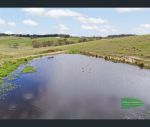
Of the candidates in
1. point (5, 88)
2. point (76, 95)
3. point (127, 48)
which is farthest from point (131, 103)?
point (127, 48)

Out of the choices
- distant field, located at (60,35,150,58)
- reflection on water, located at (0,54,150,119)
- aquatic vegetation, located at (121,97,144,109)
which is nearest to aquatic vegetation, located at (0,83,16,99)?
reflection on water, located at (0,54,150,119)

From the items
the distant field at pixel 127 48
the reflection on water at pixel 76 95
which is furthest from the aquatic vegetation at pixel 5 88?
the distant field at pixel 127 48

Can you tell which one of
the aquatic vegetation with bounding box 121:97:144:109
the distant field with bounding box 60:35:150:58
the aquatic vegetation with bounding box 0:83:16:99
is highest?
the aquatic vegetation with bounding box 121:97:144:109

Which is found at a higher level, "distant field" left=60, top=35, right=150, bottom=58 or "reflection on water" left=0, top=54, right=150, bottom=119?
"reflection on water" left=0, top=54, right=150, bottom=119

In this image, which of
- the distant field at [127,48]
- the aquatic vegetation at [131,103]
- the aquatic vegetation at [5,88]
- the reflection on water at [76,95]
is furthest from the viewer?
the distant field at [127,48]

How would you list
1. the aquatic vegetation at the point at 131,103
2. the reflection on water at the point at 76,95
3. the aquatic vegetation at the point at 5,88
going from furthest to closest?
the aquatic vegetation at the point at 5,88
the aquatic vegetation at the point at 131,103
the reflection on water at the point at 76,95

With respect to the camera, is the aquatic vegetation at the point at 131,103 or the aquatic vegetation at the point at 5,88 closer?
the aquatic vegetation at the point at 131,103

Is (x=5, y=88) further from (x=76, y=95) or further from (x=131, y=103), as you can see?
(x=131, y=103)

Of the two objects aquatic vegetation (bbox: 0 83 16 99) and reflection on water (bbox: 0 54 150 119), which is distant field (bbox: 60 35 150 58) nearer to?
reflection on water (bbox: 0 54 150 119)

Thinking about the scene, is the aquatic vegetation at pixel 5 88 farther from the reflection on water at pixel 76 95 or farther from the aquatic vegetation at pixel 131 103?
the aquatic vegetation at pixel 131 103
